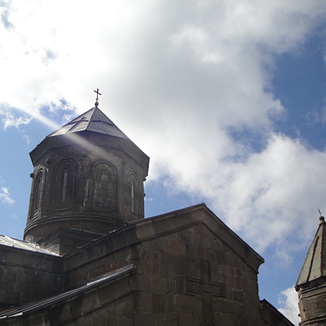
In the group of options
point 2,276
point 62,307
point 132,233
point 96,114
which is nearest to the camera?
point 62,307

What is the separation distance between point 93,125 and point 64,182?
7.22 feet

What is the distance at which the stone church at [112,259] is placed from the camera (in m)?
6.75

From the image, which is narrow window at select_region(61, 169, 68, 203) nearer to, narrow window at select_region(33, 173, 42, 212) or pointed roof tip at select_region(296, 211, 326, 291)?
narrow window at select_region(33, 173, 42, 212)

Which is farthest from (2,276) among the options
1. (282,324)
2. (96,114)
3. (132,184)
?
(96,114)

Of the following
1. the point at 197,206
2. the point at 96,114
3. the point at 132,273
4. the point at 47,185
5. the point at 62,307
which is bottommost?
the point at 62,307

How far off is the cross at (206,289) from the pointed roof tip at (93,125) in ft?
18.5

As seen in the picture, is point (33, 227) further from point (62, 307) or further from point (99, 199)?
point (62, 307)

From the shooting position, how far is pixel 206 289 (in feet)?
26.5

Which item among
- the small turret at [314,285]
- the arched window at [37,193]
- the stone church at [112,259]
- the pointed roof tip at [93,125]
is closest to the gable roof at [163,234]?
the stone church at [112,259]

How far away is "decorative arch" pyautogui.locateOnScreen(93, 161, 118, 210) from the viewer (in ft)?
37.0

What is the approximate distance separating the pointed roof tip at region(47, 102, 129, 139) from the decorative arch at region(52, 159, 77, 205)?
110 centimetres

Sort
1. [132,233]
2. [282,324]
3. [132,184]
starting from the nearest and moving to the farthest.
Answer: [132,233]
[282,324]
[132,184]

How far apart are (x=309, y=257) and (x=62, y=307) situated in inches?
417

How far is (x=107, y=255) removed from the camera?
7.91 m
